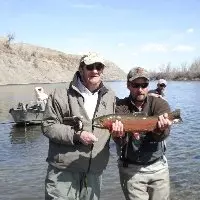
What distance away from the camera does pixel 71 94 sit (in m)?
4.63

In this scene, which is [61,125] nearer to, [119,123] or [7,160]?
[119,123]

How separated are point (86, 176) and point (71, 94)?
0.90 metres

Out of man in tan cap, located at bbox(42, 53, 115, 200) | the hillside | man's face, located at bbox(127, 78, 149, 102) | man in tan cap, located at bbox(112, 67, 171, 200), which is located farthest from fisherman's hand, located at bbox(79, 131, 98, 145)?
the hillside

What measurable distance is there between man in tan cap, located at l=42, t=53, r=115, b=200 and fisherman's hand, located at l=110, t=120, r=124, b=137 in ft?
0.51

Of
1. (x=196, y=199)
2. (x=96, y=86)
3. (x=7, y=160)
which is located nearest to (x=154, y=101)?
(x=96, y=86)

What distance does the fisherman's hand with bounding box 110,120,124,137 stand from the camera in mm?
4516

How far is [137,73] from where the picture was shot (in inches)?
194

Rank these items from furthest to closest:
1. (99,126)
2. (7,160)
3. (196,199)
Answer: (7,160) → (196,199) → (99,126)

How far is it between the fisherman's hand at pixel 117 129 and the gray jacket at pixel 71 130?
6.1 inches

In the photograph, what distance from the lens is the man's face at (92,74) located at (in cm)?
459

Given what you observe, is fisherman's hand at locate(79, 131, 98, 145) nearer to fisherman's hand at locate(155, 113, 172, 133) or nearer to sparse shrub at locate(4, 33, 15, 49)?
fisherman's hand at locate(155, 113, 172, 133)

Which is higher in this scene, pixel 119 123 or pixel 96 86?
pixel 96 86

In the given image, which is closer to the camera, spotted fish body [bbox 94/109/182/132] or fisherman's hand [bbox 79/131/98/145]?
fisherman's hand [bbox 79/131/98/145]

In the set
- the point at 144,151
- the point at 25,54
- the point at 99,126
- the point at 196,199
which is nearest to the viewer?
the point at 99,126
